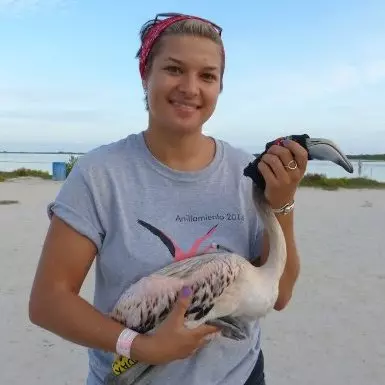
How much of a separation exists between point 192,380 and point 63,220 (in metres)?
0.83

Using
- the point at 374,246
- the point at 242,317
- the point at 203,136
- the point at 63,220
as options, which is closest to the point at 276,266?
the point at 242,317

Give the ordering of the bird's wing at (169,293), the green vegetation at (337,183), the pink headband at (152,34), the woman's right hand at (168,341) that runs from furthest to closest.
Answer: the green vegetation at (337,183) < the pink headband at (152,34) < the bird's wing at (169,293) < the woman's right hand at (168,341)

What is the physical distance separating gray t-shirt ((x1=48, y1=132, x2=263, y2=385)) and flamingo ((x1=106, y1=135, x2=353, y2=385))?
0.21 feet

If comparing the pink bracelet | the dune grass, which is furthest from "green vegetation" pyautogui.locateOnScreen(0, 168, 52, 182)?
the pink bracelet

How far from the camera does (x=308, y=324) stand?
20.4 ft

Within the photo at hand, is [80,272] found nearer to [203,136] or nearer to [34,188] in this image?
[203,136]

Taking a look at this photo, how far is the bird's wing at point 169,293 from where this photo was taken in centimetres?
204

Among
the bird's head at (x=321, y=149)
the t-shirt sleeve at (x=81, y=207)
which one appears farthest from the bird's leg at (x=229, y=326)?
the bird's head at (x=321, y=149)

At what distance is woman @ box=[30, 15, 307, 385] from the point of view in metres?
2.00

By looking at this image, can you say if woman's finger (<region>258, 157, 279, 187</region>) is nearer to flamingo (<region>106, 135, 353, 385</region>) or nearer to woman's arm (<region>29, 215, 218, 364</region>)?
flamingo (<region>106, 135, 353, 385</region>)

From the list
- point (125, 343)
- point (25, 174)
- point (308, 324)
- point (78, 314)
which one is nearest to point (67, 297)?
point (78, 314)

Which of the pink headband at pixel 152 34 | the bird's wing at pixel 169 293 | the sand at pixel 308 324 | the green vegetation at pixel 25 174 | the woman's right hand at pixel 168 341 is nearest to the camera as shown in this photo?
the woman's right hand at pixel 168 341

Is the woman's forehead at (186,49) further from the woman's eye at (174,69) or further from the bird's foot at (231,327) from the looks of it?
the bird's foot at (231,327)

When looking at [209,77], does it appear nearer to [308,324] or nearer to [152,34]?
[152,34]
